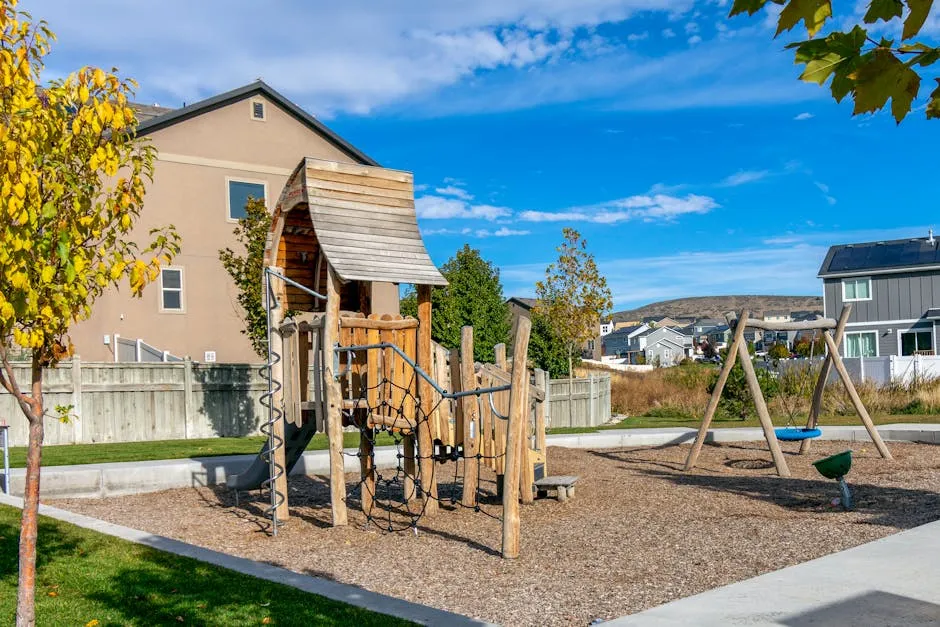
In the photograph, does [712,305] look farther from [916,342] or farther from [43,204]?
[43,204]

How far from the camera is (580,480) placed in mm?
12344

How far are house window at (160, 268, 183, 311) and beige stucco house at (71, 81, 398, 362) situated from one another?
0.03 metres

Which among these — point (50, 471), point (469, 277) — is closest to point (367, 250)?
point (50, 471)

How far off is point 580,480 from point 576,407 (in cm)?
1191

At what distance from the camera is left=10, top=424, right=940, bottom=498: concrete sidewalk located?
1189 centimetres

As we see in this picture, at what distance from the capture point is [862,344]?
40094 millimetres

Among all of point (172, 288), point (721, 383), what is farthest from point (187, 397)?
point (721, 383)

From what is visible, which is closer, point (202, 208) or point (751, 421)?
point (751, 421)

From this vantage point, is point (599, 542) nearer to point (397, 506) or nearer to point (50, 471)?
point (397, 506)

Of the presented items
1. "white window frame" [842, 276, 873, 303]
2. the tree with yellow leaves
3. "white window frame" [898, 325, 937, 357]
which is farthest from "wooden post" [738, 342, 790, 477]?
"white window frame" [842, 276, 873, 303]

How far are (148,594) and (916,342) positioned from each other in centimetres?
3898

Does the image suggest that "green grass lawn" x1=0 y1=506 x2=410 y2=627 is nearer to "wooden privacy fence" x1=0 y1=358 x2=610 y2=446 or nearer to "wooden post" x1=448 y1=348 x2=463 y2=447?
"wooden post" x1=448 y1=348 x2=463 y2=447

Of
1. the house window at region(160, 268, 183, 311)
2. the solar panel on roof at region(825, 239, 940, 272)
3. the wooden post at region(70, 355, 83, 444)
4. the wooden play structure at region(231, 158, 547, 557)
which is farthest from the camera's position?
the solar panel on roof at region(825, 239, 940, 272)

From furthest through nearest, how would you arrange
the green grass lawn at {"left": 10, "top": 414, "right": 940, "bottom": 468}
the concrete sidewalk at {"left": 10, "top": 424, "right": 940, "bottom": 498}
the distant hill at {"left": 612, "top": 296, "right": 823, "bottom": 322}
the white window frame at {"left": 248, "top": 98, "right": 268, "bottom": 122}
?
the distant hill at {"left": 612, "top": 296, "right": 823, "bottom": 322} < the white window frame at {"left": 248, "top": 98, "right": 268, "bottom": 122} < the green grass lawn at {"left": 10, "top": 414, "right": 940, "bottom": 468} < the concrete sidewalk at {"left": 10, "top": 424, "right": 940, "bottom": 498}
